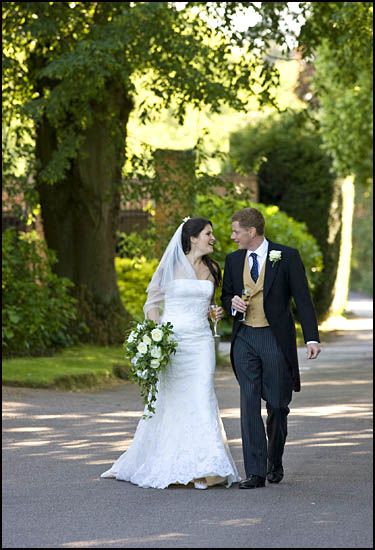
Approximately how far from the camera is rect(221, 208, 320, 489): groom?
842 cm

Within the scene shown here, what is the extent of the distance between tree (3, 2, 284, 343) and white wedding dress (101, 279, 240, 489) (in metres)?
6.81

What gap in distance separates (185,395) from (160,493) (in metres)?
0.93

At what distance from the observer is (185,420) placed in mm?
8719

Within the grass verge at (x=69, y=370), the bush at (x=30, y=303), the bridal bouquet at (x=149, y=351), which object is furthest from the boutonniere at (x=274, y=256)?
the bush at (x=30, y=303)

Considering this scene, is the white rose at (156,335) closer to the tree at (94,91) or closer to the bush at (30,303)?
the tree at (94,91)

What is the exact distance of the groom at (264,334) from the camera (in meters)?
8.42

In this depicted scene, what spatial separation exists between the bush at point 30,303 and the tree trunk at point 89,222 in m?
1.01

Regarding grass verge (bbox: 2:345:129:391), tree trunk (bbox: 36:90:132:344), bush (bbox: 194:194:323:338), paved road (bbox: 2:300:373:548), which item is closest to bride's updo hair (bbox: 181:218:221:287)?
paved road (bbox: 2:300:373:548)

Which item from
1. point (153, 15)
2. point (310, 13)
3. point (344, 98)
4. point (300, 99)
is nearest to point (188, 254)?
point (153, 15)

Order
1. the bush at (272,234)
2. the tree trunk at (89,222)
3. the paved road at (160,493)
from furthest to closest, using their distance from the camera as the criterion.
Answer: the bush at (272,234), the tree trunk at (89,222), the paved road at (160,493)

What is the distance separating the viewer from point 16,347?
1725 centimetres

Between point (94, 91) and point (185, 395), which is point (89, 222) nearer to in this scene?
point (94, 91)

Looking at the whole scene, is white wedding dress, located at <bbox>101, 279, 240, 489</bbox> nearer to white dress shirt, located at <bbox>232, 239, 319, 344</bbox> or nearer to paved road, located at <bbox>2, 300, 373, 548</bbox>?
paved road, located at <bbox>2, 300, 373, 548</bbox>

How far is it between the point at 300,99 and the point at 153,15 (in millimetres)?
33569
